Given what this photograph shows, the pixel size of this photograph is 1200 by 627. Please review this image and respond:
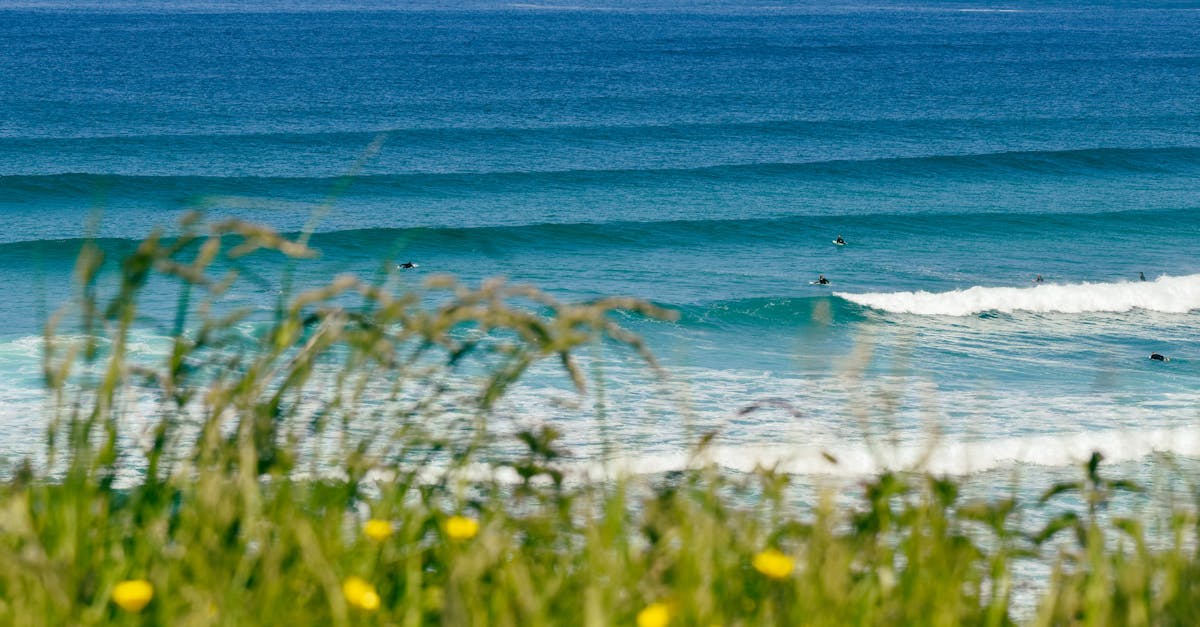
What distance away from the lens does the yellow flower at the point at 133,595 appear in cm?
199

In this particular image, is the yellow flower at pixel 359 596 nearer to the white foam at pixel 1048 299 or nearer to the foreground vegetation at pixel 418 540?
the foreground vegetation at pixel 418 540

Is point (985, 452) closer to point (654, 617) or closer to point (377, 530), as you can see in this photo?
point (377, 530)

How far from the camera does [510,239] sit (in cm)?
2022

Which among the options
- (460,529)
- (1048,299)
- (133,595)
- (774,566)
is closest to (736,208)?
(1048,299)

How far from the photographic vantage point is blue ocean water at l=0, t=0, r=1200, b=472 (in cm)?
963

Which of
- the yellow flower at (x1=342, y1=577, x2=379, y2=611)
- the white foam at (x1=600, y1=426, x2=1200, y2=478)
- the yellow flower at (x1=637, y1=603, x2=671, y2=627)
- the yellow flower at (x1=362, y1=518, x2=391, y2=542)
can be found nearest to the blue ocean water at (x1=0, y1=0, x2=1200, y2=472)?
the white foam at (x1=600, y1=426, x2=1200, y2=478)

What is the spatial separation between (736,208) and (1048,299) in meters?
7.36

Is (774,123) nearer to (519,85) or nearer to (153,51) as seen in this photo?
(519,85)

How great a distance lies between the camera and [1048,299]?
16109mm

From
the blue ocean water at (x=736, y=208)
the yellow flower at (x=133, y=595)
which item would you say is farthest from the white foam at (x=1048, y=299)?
the yellow flower at (x=133, y=595)

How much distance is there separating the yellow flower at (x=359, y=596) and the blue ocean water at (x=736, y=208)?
2.54 ft

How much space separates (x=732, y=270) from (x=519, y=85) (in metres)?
25.0

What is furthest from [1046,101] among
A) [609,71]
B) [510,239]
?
[510,239]

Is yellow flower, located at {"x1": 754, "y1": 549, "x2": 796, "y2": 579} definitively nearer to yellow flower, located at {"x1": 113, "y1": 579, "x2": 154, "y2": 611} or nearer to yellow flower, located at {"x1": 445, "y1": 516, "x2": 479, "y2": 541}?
yellow flower, located at {"x1": 445, "y1": 516, "x2": 479, "y2": 541}
